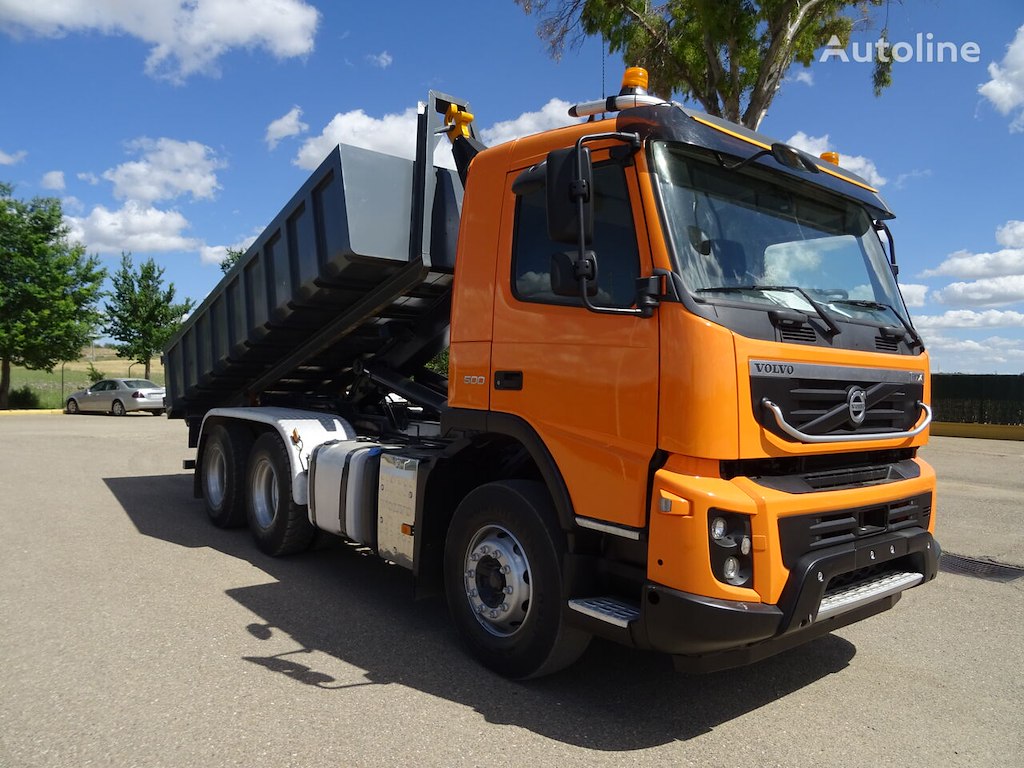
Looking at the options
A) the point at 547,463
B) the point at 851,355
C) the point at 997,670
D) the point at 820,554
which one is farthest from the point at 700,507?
the point at 997,670

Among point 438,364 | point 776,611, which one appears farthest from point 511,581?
point 438,364

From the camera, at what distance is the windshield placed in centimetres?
355

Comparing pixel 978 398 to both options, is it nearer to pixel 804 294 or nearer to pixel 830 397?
pixel 804 294

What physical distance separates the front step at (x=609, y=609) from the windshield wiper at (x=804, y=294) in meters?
1.47

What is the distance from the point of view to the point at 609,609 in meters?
3.54

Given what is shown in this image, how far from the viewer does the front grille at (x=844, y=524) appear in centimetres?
334

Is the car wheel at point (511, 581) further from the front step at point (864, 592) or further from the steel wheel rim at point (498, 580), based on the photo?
the front step at point (864, 592)

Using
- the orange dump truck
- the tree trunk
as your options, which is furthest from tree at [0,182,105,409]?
the orange dump truck

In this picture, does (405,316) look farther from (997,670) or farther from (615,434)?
(997,670)

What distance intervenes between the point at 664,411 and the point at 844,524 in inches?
41.1

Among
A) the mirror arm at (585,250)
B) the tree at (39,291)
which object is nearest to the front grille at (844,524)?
the mirror arm at (585,250)

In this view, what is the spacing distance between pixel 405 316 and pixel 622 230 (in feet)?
10.4

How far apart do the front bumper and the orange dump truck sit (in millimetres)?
12

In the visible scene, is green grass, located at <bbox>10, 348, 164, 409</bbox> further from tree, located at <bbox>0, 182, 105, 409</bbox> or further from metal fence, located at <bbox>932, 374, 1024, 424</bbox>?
metal fence, located at <bbox>932, 374, 1024, 424</bbox>
